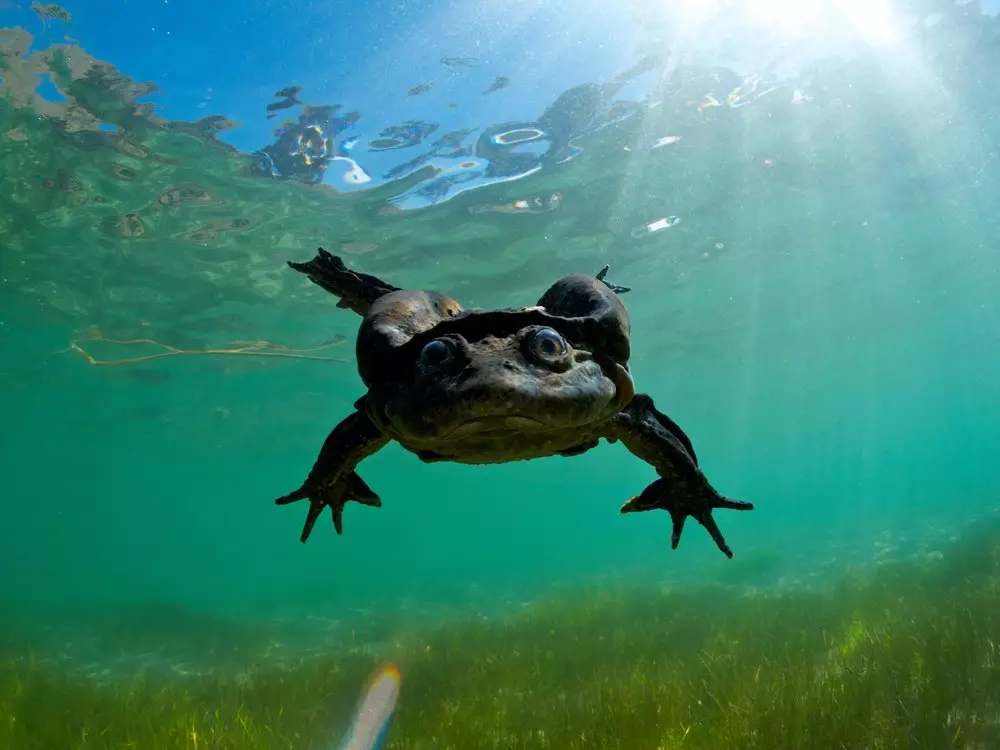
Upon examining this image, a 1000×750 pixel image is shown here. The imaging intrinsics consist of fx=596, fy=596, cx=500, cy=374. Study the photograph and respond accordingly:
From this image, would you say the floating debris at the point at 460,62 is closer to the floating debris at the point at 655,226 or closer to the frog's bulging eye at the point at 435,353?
the floating debris at the point at 655,226

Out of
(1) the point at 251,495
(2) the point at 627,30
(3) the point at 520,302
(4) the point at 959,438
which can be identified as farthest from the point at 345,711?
(4) the point at 959,438

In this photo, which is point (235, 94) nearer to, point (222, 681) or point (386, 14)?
point (386, 14)

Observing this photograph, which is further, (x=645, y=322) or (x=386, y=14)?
(x=645, y=322)

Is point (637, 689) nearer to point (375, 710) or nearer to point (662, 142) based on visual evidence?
point (375, 710)

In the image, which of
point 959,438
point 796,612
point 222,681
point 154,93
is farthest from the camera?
point 959,438

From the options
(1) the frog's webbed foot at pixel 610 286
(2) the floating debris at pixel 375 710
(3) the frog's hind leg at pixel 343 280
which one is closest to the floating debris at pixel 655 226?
(2) the floating debris at pixel 375 710

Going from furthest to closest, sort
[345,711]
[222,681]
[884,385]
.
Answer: [884,385]
[222,681]
[345,711]
